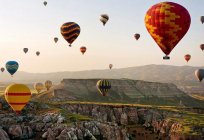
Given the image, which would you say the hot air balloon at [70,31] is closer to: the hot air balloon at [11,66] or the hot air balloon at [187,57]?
the hot air balloon at [11,66]

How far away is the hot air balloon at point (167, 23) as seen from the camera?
53250 millimetres

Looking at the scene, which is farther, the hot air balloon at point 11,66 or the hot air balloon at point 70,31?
the hot air balloon at point 11,66

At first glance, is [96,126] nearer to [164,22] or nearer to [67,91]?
[164,22]

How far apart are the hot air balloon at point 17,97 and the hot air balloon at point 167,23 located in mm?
31915

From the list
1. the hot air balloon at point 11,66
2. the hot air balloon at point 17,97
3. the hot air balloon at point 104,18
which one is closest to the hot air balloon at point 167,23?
the hot air balloon at point 17,97

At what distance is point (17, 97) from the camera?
239 feet

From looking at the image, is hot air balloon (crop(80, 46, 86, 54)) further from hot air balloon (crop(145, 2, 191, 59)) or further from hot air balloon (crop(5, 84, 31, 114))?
hot air balloon (crop(145, 2, 191, 59))

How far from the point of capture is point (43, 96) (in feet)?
558

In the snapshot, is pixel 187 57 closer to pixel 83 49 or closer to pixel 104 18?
pixel 104 18

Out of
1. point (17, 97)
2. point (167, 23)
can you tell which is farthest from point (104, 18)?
point (167, 23)

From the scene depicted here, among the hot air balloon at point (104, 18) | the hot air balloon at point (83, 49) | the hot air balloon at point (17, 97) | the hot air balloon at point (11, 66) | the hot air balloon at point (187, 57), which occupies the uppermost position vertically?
the hot air balloon at point (104, 18)

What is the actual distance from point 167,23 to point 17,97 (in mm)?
35516

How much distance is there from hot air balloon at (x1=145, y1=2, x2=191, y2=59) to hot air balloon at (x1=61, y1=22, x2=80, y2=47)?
119 feet

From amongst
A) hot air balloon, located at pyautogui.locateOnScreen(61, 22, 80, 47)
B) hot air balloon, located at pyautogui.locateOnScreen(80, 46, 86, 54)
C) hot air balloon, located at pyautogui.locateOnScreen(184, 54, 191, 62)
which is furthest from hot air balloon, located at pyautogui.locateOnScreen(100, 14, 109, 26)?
hot air balloon, located at pyautogui.locateOnScreen(184, 54, 191, 62)
